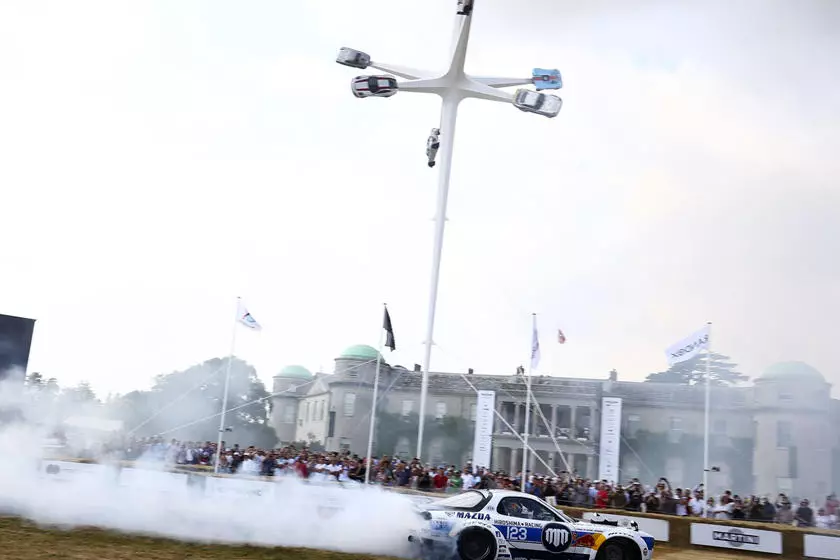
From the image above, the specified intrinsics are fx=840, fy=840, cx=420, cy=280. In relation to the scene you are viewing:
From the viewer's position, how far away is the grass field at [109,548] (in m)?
13.0

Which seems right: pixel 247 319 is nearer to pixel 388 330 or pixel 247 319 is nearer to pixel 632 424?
pixel 388 330

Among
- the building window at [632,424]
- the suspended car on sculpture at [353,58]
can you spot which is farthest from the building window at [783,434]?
the suspended car on sculpture at [353,58]

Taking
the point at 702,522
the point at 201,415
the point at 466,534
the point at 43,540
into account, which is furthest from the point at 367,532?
the point at 201,415

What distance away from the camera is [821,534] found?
23203mm

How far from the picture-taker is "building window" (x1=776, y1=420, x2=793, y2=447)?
5491 centimetres

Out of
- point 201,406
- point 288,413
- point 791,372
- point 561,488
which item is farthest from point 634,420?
point 561,488

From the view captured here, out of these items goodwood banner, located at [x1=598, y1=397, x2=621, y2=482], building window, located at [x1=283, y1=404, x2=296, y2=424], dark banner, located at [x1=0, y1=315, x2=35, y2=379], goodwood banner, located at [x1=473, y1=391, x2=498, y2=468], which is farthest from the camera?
building window, located at [x1=283, y1=404, x2=296, y2=424]

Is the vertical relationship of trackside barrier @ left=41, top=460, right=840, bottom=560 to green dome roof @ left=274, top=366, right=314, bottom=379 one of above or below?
below

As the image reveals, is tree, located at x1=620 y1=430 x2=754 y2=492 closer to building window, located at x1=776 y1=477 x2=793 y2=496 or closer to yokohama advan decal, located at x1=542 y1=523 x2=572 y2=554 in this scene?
building window, located at x1=776 y1=477 x2=793 y2=496

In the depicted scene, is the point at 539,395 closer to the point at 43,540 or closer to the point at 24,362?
the point at 24,362

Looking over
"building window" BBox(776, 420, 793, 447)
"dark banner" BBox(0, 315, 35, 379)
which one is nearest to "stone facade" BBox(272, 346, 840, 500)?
"building window" BBox(776, 420, 793, 447)

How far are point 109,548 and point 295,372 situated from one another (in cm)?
7142

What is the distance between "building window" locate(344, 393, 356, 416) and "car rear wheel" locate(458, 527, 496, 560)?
50733mm

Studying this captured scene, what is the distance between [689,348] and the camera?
109 ft
